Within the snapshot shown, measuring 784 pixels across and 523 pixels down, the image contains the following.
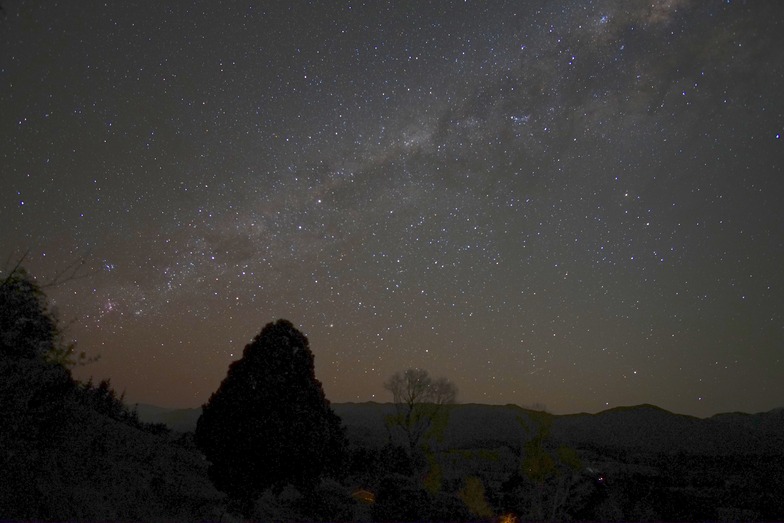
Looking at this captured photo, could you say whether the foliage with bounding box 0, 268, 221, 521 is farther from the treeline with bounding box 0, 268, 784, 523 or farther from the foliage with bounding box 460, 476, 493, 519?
the foliage with bounding box 460, 476, 493, 519

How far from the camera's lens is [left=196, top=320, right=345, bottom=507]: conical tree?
564 inches

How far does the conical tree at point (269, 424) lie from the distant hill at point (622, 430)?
4284 cm

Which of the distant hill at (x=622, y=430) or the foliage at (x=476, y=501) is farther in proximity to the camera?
the distant hill at (x=622, y=430)

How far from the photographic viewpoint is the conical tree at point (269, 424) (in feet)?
47.0

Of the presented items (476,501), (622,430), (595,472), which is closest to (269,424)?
(476,501)

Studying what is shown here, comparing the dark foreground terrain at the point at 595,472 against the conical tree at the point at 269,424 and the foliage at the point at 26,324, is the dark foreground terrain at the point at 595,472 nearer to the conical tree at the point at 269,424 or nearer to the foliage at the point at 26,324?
the conical tree at the point at 269,424

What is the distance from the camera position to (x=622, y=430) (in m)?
79.6

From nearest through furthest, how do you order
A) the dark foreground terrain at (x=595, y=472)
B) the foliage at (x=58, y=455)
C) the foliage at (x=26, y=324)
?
1. the foliage at (x=58, y=455)
2. the foliage at (x=26, y=324)
3. the dark foreground terrain at (x=595, y=472)

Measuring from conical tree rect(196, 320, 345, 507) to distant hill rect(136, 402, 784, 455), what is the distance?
42836 mm

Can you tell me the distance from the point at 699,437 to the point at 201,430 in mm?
76089

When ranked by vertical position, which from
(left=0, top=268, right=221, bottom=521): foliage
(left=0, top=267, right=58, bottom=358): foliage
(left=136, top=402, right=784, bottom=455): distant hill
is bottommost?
(left=136, top=402, right=784, bottom=455): distant hill

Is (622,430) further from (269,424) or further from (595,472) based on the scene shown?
(269,424)

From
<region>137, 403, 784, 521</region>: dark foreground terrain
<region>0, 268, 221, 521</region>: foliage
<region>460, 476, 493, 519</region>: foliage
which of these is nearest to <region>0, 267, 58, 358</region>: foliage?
<region>0, 268, 221, 521</region>: foliage

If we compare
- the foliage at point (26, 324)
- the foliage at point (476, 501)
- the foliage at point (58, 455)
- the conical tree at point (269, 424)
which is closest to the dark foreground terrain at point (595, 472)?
the foliage at point (476, 501)
